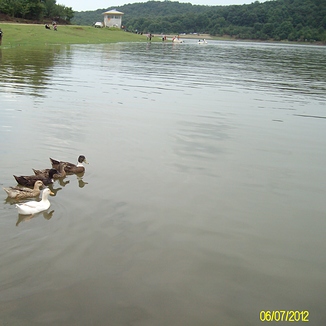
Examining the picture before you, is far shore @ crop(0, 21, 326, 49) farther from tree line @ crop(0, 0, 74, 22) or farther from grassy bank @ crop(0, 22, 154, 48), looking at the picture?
tree line @ crop(0, 0, 74, 22)

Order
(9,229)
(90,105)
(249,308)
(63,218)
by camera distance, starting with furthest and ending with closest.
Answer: (90,105) < (63,218) < (9,229) < (249,308)

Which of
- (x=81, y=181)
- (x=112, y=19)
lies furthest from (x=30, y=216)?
(x=112, y=19)

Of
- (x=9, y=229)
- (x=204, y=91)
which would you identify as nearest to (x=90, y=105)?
(x=204, y=91)

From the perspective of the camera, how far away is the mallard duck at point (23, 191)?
8.30 meters

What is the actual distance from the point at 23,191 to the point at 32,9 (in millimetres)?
78280

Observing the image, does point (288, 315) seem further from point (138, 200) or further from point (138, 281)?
point (138, 200)

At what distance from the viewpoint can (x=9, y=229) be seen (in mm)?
7156


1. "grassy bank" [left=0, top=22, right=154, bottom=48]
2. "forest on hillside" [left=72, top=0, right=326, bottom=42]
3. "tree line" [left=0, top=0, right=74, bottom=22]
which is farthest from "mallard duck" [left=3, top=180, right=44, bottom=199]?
"forest on hillside" [left=72, top=0, right=326, bottom=42]

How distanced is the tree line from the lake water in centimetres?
6453

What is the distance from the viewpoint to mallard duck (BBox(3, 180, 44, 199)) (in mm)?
8297

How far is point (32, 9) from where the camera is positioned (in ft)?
258

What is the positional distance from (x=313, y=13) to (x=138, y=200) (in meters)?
176

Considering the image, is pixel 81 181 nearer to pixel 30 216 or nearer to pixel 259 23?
pixel 30 216

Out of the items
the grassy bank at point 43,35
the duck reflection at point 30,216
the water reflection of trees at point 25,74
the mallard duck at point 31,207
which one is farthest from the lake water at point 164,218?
the grassy bank at point 43,35
